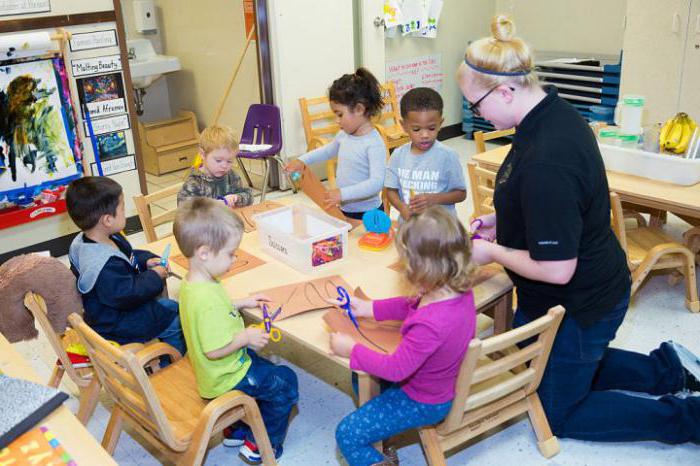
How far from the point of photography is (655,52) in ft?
14.6

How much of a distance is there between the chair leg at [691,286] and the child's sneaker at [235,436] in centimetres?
211

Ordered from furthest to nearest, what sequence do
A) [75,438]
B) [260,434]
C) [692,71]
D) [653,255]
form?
[692,71]
[653,255]
[260,434]
[75,438]

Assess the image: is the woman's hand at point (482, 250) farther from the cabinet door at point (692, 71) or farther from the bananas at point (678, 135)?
the cabinet door at point (692, 71)

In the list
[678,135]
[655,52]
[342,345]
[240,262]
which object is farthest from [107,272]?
[655,52]

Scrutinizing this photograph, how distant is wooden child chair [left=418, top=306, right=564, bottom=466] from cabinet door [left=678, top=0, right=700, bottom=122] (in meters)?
3.12

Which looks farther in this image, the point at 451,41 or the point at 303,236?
the point at 451,41

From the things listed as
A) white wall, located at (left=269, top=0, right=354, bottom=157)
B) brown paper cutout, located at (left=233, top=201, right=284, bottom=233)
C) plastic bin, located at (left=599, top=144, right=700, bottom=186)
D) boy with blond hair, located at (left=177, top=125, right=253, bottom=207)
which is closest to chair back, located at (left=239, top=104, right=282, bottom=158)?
white wall, located at (left=269, top=0, right=354, bottom=157)

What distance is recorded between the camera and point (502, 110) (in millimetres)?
1869

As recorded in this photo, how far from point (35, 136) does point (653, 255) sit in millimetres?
3226

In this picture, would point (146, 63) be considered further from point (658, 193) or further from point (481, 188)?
point (658, 193)

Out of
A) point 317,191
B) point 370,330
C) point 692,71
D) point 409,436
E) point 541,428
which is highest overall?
point 692,71

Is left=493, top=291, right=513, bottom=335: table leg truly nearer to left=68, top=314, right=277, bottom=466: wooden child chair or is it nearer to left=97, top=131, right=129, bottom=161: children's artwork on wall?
left=68, top=314, right=277, bottom=466: wooden child chair

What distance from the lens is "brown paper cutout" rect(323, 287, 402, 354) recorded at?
181 cm

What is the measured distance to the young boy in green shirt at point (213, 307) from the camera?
183 cm
